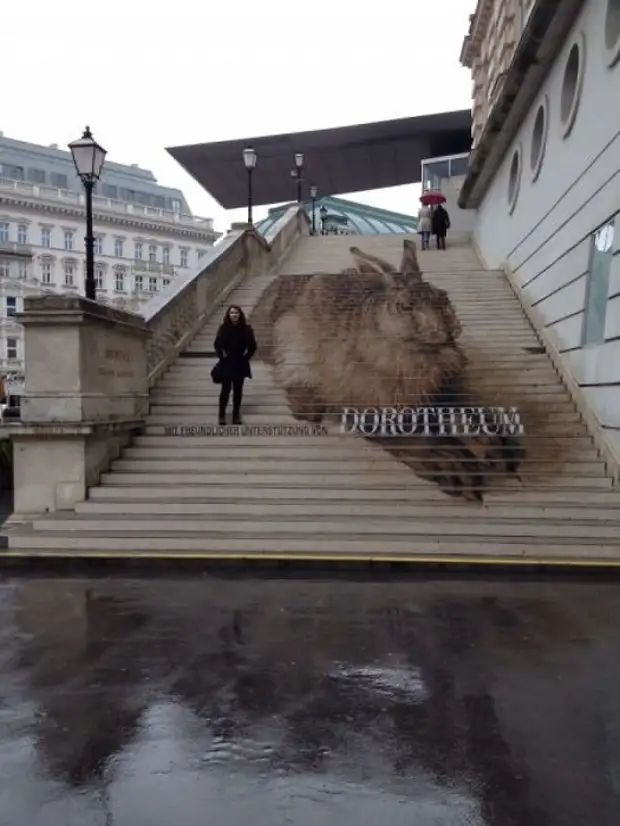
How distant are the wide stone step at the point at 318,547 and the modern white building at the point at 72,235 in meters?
68.3

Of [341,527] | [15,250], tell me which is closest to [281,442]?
[341,527]

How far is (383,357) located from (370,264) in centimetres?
909

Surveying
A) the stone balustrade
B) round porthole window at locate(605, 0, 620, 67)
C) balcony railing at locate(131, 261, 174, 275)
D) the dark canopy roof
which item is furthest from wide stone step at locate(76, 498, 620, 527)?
balcony railing at locate(131, 261, 174, 275)

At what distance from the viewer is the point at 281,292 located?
17.0 m

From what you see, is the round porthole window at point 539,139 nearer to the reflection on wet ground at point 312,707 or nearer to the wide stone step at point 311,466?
the wide stone step at point 311,466

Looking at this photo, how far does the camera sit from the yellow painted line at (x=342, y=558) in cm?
756

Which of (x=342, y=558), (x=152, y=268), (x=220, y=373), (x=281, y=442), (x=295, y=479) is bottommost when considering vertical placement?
(x=342, y=558)

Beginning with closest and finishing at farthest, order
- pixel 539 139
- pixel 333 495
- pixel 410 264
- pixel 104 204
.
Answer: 1. pixel 333 495
2. pixel 539 139
3. pixel 410 264
4. pixel 104 204

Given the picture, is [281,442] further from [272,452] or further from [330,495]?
[330,495]

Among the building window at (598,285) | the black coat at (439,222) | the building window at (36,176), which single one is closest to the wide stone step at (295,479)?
the building window at (598,285)

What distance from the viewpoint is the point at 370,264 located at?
21.5m

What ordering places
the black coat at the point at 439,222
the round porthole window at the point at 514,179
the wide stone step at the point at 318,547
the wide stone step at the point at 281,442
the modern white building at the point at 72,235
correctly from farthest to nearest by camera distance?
the modern white building at the point at 72,235 → the black coat at the point at 439,222 → the round porthole window at the point at 514,179 → the wide stone step at the point at 281,442 → the wide stone step at the point at 318,547

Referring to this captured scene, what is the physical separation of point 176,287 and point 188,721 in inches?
424

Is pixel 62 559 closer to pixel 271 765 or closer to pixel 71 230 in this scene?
pixel 271 765
